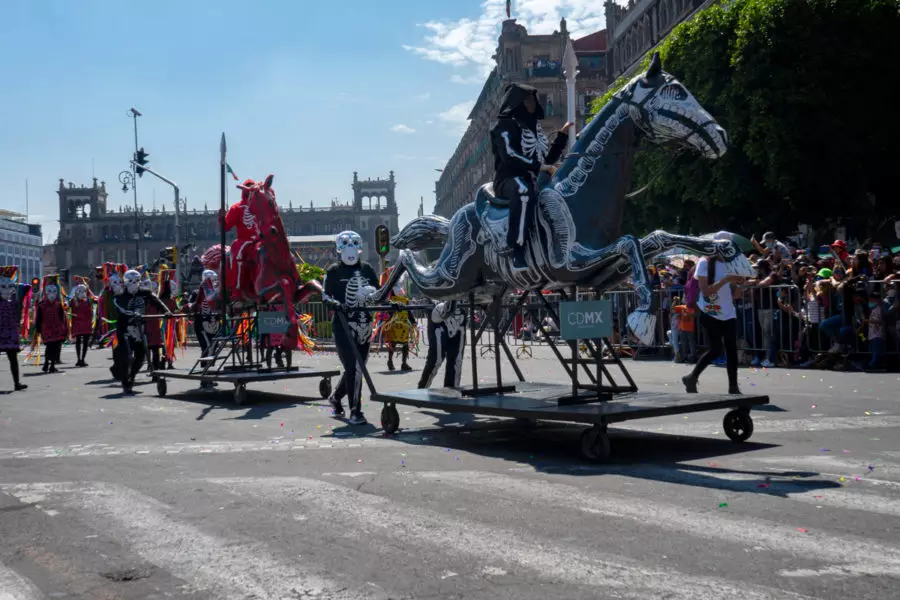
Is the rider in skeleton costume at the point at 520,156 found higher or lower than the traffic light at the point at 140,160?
lower

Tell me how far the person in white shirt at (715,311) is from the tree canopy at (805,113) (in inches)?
701

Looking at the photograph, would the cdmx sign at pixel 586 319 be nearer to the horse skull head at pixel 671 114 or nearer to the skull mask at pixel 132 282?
the horse skull head at pixel 671 114

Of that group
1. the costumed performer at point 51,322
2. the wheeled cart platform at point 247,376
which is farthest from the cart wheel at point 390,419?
the costumed performer at point 51,322

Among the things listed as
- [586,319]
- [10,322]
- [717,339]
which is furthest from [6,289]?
[586,319]

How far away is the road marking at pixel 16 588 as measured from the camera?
14.7 ft

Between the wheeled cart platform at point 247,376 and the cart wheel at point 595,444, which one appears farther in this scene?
the wheeled cart platform at point 247,376

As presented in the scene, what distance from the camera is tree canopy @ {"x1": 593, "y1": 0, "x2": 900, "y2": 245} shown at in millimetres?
27875

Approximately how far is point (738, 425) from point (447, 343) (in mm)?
4253

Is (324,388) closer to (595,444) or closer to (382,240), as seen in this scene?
(595,444)

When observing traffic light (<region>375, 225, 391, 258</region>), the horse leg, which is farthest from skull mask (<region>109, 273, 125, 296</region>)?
the horse leg

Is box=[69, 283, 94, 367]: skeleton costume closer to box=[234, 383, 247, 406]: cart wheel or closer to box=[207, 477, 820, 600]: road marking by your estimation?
box=[234, 383, 247, 406]: cart wheel

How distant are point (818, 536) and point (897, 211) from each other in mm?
29561

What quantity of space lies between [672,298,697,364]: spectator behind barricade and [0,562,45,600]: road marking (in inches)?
623

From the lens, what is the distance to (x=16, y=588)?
4.60 m
